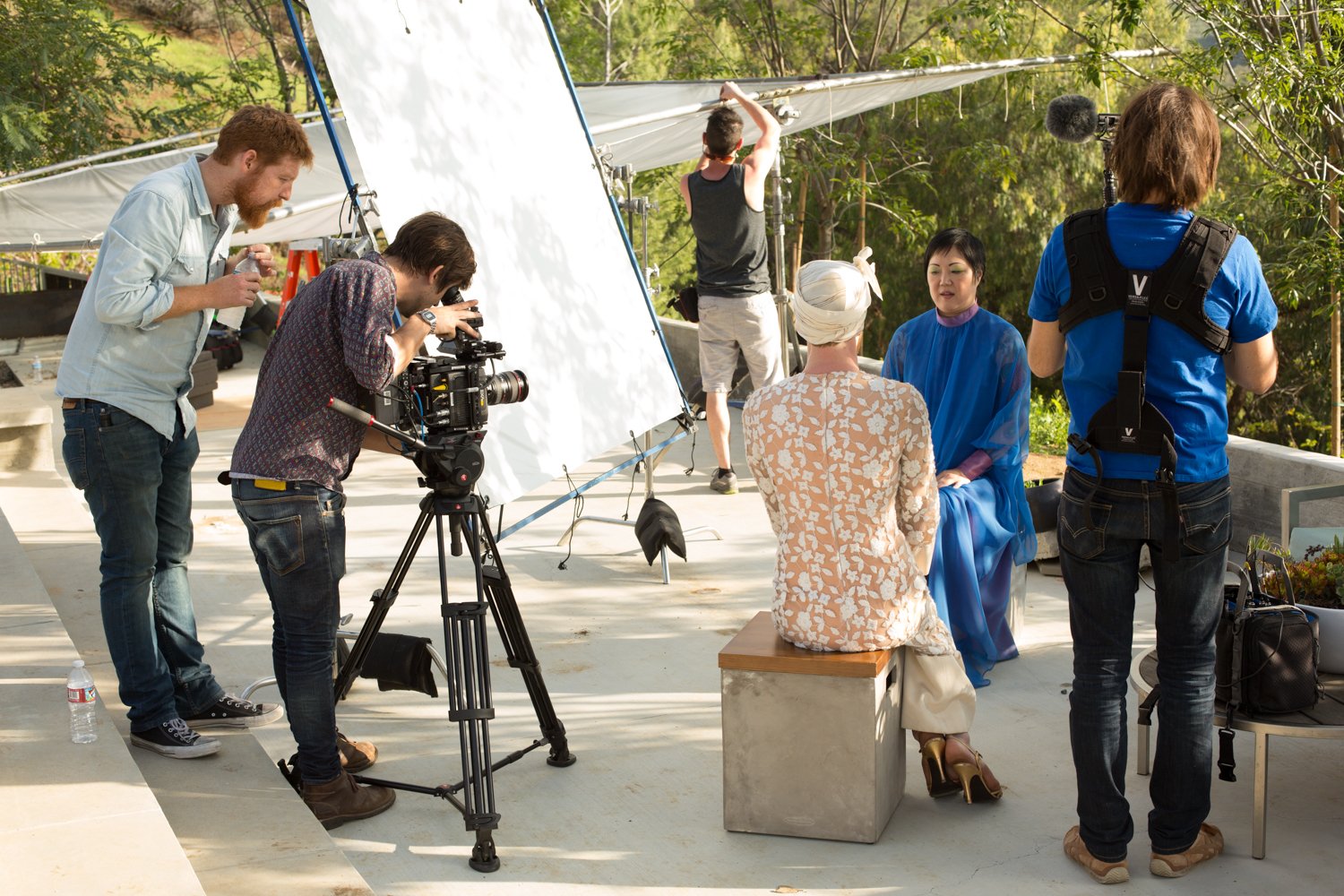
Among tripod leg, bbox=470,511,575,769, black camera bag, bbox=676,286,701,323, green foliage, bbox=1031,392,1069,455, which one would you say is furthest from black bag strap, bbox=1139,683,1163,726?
green foliage, bbox=1031,392,1069,455

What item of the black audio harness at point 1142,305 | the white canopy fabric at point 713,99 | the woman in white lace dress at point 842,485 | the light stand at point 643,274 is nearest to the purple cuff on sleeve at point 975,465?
the woman in white lace dress at point 842,485

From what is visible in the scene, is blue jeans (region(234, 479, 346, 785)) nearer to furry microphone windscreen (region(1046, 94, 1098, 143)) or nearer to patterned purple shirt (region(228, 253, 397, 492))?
patterned purple shirt (region(228, 253, 397, 492))

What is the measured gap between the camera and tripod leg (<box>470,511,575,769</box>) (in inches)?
133

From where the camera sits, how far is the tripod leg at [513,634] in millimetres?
3385

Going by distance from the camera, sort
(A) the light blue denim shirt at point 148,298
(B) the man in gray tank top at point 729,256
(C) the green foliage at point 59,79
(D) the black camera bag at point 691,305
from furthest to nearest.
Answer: (C) the green foliage at point 59,79, (D) the black camera bag at point 691,305, (B) the man in gray tank top at point 729,256, (A) the light blue denim shirt at point 148,298

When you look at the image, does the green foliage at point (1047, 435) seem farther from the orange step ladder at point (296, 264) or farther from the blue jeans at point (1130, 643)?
the blue jeans at point (1130, 643)

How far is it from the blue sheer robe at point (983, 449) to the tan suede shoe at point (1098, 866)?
1.08 m

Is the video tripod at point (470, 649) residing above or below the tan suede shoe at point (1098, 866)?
above

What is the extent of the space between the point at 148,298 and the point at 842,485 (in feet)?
5.54

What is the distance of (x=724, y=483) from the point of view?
674cm

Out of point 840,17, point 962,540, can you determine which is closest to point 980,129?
point 840,17

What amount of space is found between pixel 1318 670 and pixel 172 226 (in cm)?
297

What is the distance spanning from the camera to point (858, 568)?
10.3 feet

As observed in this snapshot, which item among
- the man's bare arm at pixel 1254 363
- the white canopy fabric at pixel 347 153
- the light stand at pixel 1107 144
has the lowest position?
the man's bare arm at pixel 1254 363
